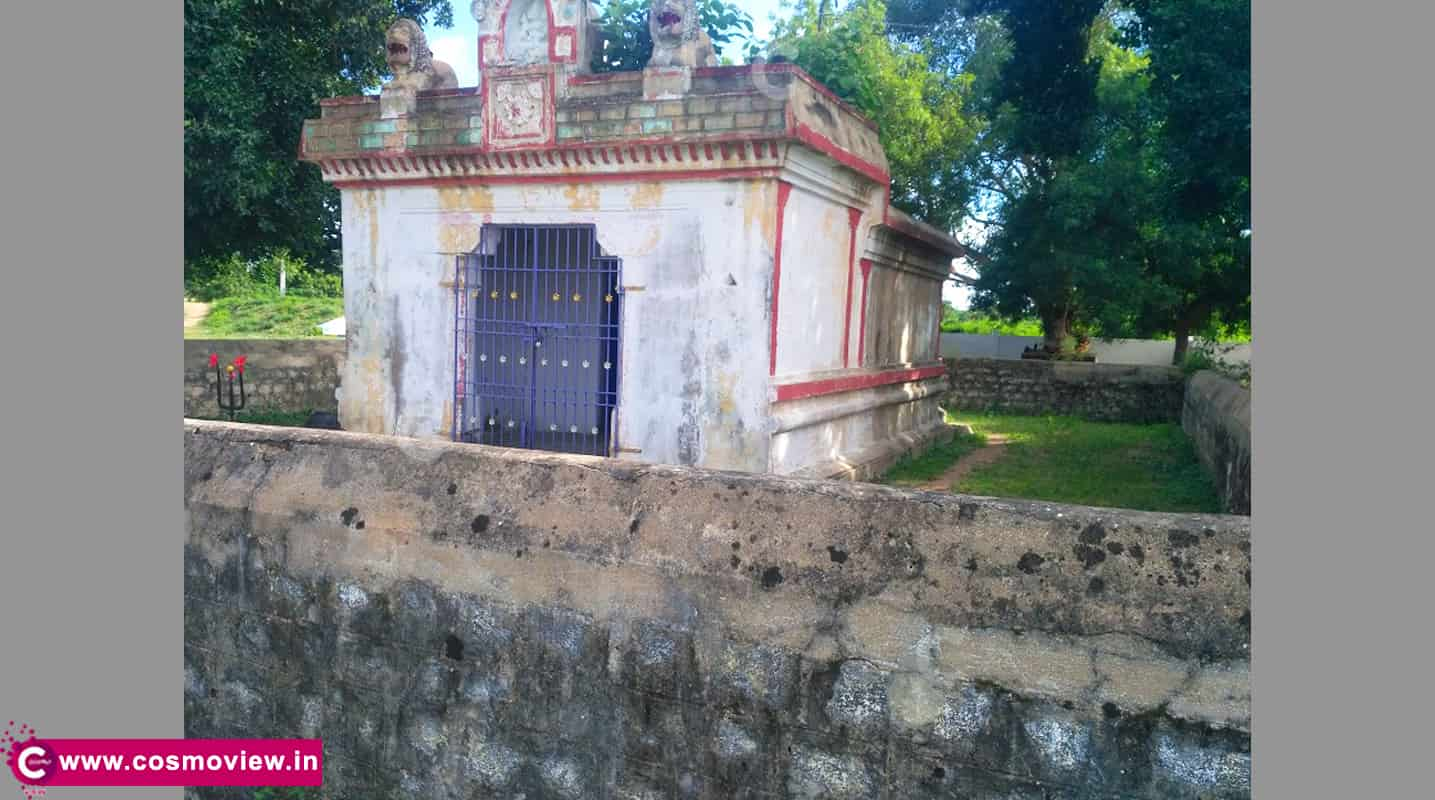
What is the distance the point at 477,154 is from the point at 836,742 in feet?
22.7

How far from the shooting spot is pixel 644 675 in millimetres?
3320

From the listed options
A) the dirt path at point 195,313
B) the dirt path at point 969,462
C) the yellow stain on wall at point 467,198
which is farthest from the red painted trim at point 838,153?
the dirt path at point 195,313

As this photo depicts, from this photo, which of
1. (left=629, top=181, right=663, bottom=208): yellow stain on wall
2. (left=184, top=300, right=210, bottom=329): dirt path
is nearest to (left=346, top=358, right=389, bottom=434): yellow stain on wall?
(left=629, top=181, right=663, bottom=208): yellow stain on wall

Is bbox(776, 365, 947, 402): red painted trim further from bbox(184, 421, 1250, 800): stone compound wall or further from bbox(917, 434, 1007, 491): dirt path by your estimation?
bbox(184, 421, 1250, 800): stone compound wall

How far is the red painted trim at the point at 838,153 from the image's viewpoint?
766 cm

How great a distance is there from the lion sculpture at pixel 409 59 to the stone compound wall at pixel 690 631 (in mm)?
5772

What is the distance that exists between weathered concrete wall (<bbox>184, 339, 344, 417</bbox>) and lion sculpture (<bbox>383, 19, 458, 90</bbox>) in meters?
6.72

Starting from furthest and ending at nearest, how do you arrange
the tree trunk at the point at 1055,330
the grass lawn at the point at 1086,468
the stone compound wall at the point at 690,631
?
the tree trunk at the point at 1055,330
the grass lawn at the point at 1086,468
the stone compound wall at the point at 690,631

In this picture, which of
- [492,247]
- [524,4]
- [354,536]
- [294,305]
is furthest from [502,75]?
[294,305]

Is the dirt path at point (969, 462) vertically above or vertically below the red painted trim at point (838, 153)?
below

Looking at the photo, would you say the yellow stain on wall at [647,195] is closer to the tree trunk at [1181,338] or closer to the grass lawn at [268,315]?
the tree trunk at [1181,338]

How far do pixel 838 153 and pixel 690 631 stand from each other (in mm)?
6120

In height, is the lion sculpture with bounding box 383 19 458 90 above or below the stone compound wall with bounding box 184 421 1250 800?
above

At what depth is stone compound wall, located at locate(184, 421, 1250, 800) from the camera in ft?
9.29
